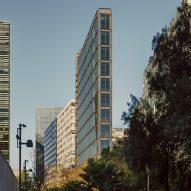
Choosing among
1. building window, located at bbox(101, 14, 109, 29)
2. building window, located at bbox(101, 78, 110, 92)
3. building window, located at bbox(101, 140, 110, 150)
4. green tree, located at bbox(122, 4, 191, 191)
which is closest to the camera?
green tree, located at bbox(122, 4, 191, 191)

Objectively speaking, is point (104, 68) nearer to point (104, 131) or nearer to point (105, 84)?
point (105, 84)

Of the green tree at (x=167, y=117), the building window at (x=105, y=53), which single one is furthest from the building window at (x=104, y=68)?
the green tree at (x=167, y=117)

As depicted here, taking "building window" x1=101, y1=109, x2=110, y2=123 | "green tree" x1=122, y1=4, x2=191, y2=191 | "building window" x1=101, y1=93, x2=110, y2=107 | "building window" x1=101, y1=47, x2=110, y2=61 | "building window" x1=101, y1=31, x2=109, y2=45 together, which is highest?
"building window" x1=101, y1=31, x2=109, y2=45

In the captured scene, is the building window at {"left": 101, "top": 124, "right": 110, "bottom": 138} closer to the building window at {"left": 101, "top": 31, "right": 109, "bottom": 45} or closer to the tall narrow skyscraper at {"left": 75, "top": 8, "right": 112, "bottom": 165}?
the tall narrow skyscraper at {"left": 75, "top": 8, "right": 112, "bottom": 165}

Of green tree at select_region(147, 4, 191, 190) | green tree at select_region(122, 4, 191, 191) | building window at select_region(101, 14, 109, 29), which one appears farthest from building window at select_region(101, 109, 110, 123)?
green tree at select_region(147, 4, 191, 190)

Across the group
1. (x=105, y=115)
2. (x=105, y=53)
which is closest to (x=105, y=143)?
(x=105, y=115)

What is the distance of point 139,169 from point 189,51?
423 inches

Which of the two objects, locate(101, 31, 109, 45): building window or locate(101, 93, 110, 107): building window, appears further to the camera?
locate(101, 31, 109, 45): building window

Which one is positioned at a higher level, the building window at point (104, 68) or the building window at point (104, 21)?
the building window at point (104, 21)

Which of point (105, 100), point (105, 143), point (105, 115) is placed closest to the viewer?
point (105, 143)

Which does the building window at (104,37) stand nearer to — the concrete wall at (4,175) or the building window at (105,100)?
the building window at (105,100)

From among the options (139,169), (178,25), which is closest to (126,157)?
(139,169)

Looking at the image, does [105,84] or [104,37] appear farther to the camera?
[104,37]

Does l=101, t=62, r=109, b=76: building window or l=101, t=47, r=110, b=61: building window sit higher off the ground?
l=101, t=47, r=110, b=61: building window
